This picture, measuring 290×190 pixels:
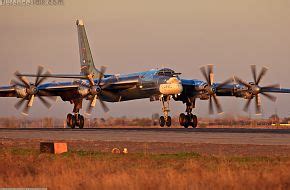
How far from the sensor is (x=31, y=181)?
15883mm

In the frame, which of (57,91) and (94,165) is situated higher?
(57,91)

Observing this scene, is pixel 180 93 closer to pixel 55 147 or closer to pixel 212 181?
pixel 55 147

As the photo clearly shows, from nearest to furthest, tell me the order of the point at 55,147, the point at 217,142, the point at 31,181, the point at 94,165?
the point at 31,181, the point at 94,165, the point at 55,147, the point at 217,142

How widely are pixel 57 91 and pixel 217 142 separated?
2999 cm

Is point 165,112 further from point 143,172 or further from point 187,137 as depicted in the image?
point 143,172

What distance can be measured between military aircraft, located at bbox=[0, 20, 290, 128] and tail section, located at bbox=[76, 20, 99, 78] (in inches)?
241

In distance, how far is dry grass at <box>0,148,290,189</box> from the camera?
47.6ft

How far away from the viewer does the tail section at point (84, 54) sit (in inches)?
2564

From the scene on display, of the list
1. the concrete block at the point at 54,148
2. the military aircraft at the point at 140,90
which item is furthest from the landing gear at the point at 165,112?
the concrete block at the point at 54,148

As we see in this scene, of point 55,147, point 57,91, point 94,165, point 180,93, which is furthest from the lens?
point 57,91

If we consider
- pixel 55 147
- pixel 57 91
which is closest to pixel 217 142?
pixel 55 147

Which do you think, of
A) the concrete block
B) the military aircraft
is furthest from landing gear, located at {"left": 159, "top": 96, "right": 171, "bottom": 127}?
the concrete block

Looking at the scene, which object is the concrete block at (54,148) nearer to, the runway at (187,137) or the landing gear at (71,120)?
the runway at (187,137)

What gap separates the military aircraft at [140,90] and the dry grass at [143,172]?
1122 inches
